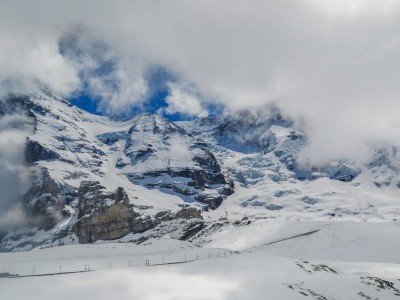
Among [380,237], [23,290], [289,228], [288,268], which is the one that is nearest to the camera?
[23,290]

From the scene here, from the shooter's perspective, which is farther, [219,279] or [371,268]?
[371,268]

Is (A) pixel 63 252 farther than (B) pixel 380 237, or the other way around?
(B) pixel 380 237

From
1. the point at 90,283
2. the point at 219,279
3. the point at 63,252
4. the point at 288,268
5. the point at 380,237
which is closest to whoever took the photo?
the point at 90,283

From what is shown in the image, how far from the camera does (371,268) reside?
8281cm

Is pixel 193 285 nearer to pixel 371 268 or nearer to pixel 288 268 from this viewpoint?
pixel 288 268

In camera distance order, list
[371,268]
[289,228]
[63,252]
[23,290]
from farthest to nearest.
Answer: [289,228], [63,252], [371,268], [23,290]

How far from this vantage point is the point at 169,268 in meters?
58.9

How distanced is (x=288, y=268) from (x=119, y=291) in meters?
23.5

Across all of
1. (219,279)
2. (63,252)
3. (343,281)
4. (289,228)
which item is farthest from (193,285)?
(289,228)

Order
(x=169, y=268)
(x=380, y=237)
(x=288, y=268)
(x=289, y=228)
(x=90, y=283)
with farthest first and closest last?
1. (x=289, y=228)
2. (x=380, y=237)
3. (x=288, y=268)
4. (x=169, y=268)
5. (x=90, y=283)

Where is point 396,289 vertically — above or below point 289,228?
below

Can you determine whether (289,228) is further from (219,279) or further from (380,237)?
(219,279)

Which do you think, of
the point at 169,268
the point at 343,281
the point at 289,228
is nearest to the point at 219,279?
the point at 169,268

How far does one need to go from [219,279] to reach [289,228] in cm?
11088
